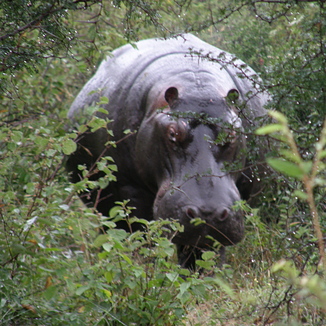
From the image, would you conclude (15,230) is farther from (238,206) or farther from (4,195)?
(238,206)

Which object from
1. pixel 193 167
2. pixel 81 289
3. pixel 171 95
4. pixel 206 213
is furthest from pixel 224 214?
pixel 81 289

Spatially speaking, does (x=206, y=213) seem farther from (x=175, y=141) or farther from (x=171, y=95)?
(x=171, y=95)

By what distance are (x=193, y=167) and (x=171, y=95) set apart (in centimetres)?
64

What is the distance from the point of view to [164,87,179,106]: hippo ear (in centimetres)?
441

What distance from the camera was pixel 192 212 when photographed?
12.8ft

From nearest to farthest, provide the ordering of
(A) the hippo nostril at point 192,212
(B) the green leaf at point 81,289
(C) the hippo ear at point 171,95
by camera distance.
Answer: (B) the green leaf at point 81,289 → (A) the hippo nostril at point 192,212 → (C) the hippo ear at point 171,95

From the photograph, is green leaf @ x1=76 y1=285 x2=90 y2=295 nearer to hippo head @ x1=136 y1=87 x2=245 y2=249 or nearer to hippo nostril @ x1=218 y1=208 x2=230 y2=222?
hippo head @ x1=136 y1=87 x2=245 y2=249

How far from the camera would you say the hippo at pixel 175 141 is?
3.96 meters

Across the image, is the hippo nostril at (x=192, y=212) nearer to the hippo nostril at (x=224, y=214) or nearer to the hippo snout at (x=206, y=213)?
the hippo snout at (x=206, y=213)

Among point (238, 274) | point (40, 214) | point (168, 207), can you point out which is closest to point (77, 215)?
point (40, 214)

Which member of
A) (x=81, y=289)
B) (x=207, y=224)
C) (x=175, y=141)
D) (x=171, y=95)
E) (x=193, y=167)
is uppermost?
(x=171, y=95)

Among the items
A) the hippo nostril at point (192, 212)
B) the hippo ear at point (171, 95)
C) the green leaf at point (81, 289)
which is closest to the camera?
the green leaf at point (81, 289)

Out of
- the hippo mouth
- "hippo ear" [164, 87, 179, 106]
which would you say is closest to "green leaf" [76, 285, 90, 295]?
the hippo mouth

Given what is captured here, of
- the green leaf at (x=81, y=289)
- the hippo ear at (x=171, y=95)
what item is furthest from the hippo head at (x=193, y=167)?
the green leaf at (x=81, y=289)
